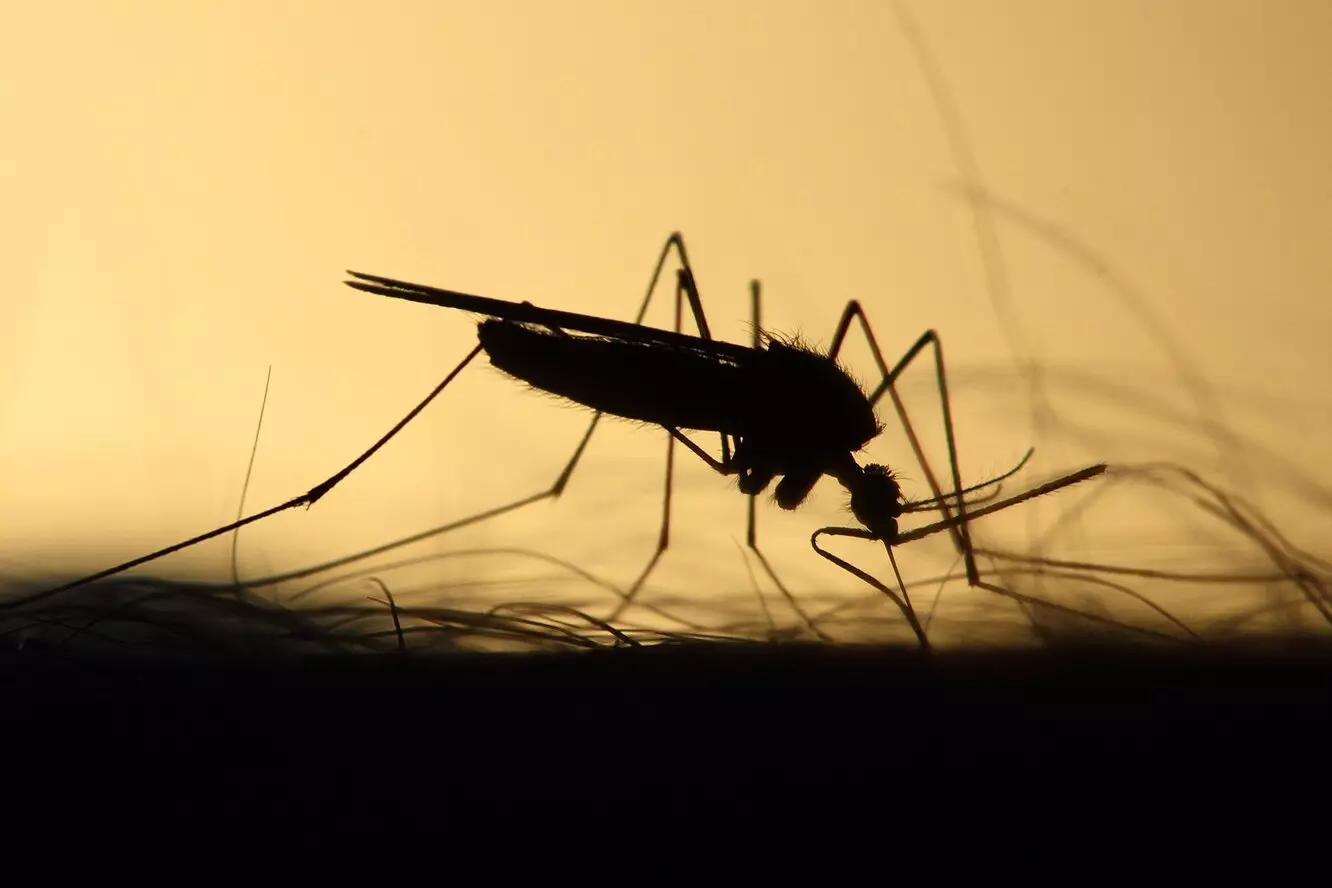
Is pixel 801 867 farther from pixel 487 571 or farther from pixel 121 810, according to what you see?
pixel 487 571

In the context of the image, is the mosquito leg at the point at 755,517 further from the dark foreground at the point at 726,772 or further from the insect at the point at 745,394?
the dark foreground at the point at 726,772

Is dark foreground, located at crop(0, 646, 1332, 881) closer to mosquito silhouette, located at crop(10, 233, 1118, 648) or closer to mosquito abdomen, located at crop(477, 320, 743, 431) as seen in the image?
mosquito silhouette, located at crop(10, 233, 1118, 648)

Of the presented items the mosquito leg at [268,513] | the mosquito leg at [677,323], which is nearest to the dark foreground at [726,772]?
the mosquito leg at [268,513]

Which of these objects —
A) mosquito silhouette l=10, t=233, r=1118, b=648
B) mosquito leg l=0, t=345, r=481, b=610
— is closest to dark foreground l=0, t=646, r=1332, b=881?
mosquito leg l=0, t=345, r=481, b=610

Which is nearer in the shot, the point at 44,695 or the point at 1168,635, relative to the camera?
the point at 44,695

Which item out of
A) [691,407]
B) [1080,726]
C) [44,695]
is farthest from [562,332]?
[1080,726]

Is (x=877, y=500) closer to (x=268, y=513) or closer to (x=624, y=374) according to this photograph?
(x=624, y=374)
